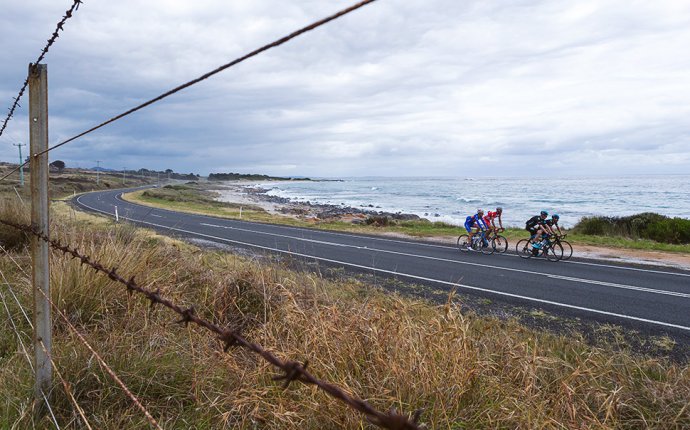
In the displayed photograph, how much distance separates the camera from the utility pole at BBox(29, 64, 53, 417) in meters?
2.73

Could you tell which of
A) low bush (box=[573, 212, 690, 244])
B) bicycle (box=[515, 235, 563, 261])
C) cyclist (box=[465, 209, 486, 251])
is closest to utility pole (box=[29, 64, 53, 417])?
bicycle (box=[515, 235, 563, 261])

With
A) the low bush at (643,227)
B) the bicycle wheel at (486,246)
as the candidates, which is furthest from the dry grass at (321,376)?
the low bush at (643,227)

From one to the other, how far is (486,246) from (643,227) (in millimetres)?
10677

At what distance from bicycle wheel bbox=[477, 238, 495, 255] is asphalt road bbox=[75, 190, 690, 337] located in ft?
2.39

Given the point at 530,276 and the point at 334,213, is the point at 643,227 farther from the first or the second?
the point at 334,213

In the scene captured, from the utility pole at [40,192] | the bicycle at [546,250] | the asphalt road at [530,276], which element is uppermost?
the utility pole at [40,192]

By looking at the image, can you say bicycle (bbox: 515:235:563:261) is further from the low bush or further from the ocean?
the ocean

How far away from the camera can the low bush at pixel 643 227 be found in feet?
67.6

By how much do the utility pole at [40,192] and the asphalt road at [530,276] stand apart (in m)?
4.65

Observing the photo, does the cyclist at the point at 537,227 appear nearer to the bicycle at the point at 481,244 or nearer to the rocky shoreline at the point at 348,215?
the bicycle at the point at 481,244

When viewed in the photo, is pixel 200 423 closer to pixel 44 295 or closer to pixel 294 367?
pixel 44 295

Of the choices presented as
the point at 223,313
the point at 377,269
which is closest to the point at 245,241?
the point at 377,269

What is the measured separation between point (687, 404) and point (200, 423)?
3.41m

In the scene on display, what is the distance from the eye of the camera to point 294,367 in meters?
1.18
